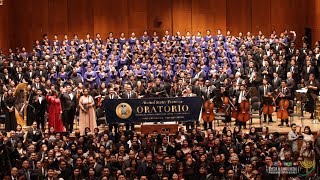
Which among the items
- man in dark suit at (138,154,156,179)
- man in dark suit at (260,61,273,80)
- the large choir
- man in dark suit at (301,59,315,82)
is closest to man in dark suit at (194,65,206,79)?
the large choir

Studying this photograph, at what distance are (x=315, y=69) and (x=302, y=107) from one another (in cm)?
224

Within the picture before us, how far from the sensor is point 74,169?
51.3 feet

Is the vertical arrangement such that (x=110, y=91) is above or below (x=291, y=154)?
above

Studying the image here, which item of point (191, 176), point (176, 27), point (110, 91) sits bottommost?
point (191, 176)

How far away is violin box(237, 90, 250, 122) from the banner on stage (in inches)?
45.8

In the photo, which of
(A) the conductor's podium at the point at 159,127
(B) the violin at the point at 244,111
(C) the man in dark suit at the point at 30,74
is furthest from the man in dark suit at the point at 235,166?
(C) the man in dark suit at the point at 30,74

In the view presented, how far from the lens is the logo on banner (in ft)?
60.7

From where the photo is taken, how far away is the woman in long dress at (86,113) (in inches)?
739

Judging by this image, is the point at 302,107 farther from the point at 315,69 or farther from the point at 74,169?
the point at 74,169

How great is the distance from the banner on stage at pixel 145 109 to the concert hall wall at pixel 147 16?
992 centimetres

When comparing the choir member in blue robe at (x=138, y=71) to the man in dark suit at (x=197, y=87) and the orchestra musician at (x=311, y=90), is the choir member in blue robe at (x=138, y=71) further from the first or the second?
the orchestra musician at (x=311, y=90)

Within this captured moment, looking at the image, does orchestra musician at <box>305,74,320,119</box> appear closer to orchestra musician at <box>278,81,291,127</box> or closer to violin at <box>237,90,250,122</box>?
orchestra musician at <box>278,81,291,127</box>

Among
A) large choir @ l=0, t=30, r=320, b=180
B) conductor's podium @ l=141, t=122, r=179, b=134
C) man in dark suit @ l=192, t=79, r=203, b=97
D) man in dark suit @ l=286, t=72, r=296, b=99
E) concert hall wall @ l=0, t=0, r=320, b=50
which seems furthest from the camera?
concert hall wall @ l=0, t=0, r=320, b=50

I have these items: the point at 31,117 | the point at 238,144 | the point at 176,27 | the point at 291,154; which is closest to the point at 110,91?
the point at 31,117
